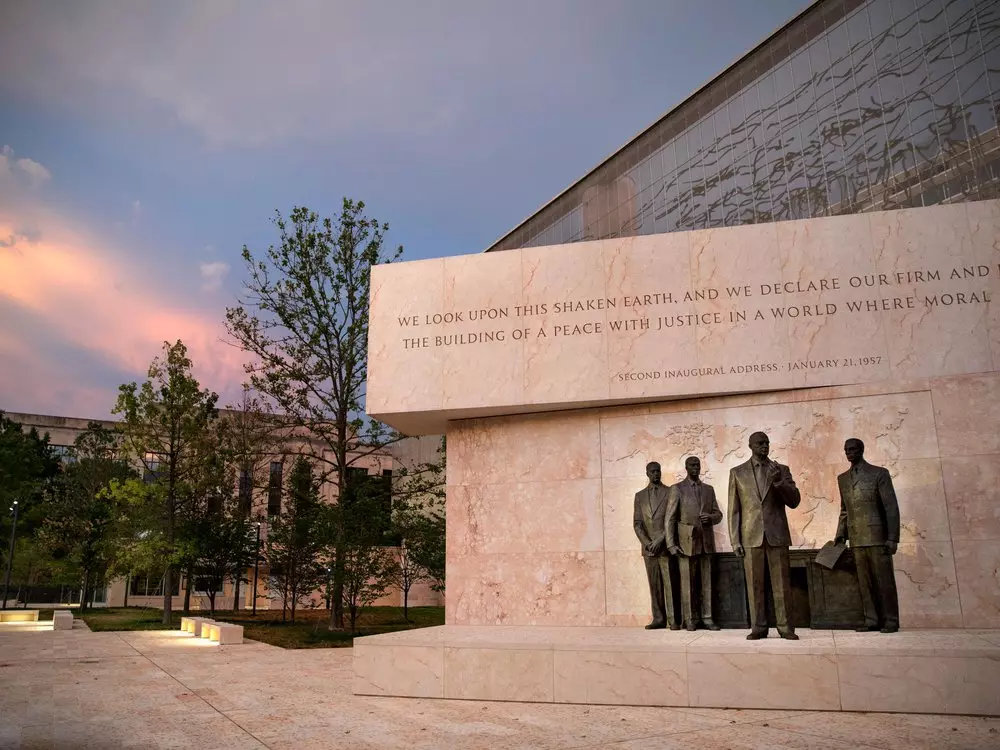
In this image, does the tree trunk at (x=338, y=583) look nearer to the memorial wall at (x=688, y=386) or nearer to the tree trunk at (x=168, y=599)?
the memorial wall at (x=688, y=386)

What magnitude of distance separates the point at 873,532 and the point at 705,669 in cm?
280

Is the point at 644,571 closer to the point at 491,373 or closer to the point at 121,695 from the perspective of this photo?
the point at 491,373

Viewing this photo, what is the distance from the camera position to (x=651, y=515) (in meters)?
10.6

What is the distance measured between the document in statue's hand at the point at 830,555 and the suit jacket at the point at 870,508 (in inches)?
12.2

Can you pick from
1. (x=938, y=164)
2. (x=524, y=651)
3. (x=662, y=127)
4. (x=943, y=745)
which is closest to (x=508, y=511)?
(x=524, y=651)

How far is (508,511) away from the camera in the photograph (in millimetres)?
13023

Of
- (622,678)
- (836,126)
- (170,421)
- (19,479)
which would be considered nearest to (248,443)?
(170,421)

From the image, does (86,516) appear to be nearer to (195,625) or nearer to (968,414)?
(195,625)

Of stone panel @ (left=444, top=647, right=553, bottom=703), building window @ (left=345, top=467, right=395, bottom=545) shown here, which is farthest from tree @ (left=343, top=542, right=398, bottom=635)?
stone panel @ (left=444, top=647, right=553, bottom=703)

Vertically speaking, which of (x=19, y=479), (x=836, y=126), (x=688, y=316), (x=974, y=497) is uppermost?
(x=836, y=126)

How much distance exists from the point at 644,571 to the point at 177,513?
70.7 ft

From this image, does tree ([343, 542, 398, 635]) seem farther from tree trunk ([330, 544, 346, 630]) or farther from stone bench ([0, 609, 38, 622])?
stone bench ([0, 609, 38, 622])

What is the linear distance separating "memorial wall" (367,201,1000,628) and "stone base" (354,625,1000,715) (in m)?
2.46

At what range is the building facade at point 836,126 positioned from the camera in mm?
26062
